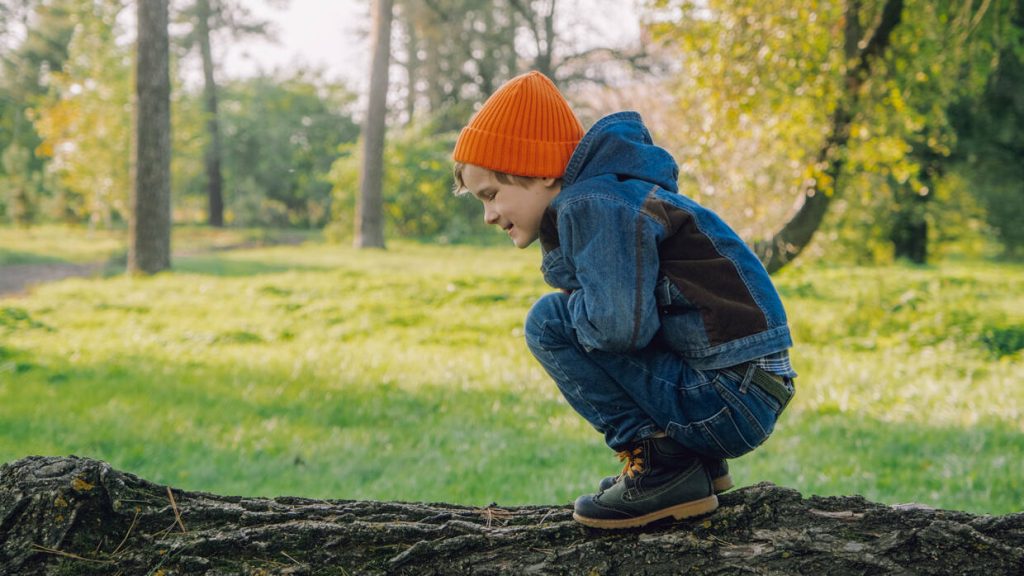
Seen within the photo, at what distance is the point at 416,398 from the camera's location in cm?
691

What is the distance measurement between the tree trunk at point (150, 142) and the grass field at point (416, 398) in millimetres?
2635

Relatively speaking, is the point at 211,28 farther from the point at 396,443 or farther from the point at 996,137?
the point at 396,443

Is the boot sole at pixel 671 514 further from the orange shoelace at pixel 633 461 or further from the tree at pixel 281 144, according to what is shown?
the tree at pixel 281 144

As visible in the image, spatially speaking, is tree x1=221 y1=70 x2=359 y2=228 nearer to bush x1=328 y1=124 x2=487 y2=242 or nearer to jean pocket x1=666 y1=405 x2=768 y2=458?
A: bush x1=328 y1=124 x2=487 y2=242

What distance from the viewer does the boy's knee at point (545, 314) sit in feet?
8.61

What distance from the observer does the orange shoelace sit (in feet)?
8.36

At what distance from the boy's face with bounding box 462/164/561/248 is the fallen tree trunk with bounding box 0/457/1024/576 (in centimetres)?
92

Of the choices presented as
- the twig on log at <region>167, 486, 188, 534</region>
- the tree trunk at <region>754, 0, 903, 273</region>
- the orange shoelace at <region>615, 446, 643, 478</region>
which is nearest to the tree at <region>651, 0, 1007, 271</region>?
the tree trunk at <region>754, 0, 903, 273</region>

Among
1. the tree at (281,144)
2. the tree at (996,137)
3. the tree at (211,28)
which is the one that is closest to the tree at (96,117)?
the tree at (211,28)

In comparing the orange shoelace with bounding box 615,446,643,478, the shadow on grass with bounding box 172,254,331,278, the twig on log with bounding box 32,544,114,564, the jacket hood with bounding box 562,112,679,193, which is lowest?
the shadow on grass with bounding box 172,254,331,278

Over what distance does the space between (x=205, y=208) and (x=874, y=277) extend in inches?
1615

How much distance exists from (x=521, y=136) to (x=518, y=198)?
0.19 m

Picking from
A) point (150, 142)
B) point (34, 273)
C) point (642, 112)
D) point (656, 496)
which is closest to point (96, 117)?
point (34, 273)

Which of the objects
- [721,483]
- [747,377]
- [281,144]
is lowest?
[721,483]
